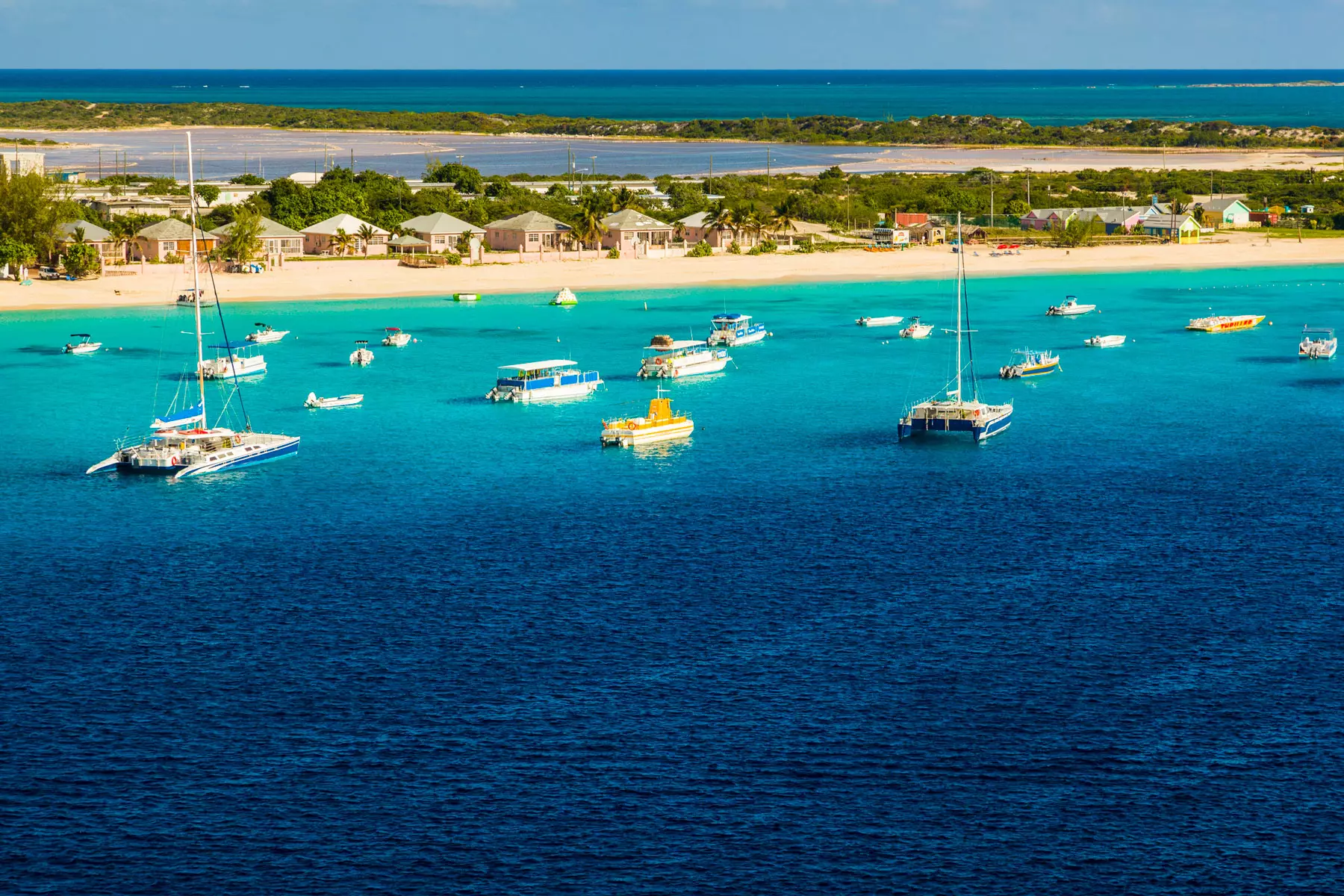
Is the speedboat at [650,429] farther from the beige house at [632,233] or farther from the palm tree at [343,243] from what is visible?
the beige house at [632,233]

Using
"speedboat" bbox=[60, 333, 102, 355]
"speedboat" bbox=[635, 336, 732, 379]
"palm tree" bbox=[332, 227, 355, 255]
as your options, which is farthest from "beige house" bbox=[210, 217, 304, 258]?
"speedboat" bbox=[635, 336, 732, 379]

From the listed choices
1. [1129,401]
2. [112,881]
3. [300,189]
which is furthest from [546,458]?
[300,189]

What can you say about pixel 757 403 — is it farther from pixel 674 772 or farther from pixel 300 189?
pixel 300 189

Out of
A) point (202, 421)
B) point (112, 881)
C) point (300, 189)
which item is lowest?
point (112, 881)

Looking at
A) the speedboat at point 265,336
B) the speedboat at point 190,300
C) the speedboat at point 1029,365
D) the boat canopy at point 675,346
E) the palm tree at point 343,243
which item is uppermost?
the palm tree at point 343,243

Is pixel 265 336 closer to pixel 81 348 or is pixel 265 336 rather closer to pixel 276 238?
pixel 81 348

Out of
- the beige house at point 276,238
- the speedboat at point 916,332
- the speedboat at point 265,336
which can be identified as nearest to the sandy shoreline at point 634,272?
the beige house at point 276,238

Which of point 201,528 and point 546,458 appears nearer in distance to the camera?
point 201,528
